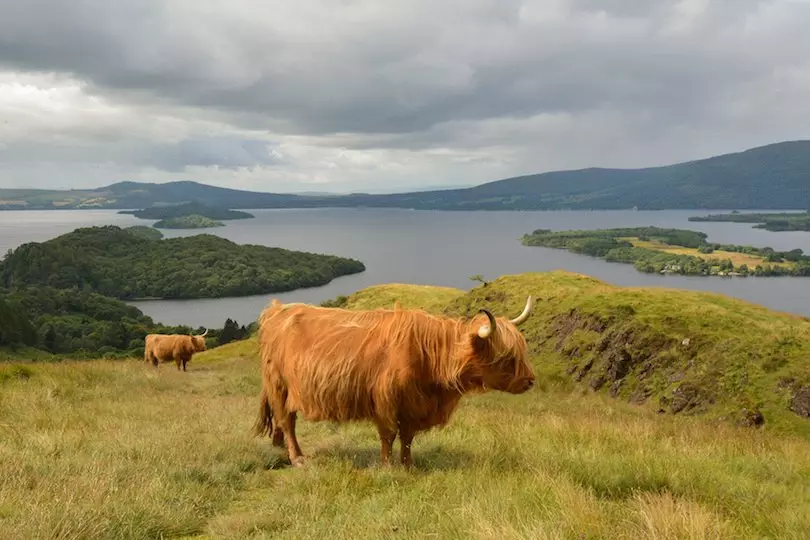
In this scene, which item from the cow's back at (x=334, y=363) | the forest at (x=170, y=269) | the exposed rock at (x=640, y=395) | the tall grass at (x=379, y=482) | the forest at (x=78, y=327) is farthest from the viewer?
the forest at (x=170, y=269)

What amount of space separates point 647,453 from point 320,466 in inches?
158

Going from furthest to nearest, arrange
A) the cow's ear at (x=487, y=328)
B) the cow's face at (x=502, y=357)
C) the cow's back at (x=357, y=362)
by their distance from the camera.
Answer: the cow's back at (x=357, y=362), the cow's face at (x=502, y=357), the cow's ear at (x=487, y=328)

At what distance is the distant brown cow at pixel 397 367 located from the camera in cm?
631

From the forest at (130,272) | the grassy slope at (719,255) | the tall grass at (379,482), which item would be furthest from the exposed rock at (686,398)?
the grassy slope at (719,255)

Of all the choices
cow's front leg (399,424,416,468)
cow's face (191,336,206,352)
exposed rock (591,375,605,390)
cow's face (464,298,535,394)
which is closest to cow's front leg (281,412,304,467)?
cow's front leg (399,424,416,468)

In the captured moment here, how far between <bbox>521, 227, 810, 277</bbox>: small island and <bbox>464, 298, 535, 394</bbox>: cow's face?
135894 millimetres

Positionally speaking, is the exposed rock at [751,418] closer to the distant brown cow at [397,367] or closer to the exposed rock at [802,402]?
the exposed rock at [802,402]

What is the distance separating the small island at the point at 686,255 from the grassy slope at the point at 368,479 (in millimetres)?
133923

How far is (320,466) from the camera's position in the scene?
248 inches

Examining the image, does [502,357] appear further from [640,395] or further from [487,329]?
[640,395]

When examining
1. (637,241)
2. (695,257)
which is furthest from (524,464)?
(637,241)

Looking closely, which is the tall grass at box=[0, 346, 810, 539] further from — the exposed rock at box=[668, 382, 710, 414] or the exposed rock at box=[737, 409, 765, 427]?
the exposed rock at box=[668, 382, 710, 414]

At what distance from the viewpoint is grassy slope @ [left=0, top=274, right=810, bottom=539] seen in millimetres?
4043

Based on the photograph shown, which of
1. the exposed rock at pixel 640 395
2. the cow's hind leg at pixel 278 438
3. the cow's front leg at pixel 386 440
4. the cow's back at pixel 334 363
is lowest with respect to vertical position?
the exposed rock at pixel 640 395
